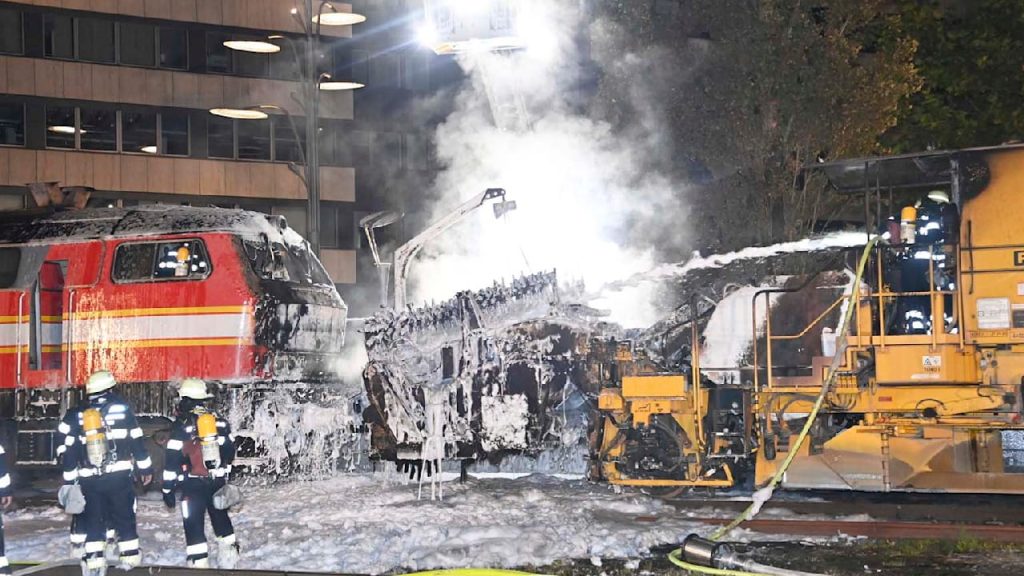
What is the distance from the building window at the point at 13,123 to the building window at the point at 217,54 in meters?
5.62

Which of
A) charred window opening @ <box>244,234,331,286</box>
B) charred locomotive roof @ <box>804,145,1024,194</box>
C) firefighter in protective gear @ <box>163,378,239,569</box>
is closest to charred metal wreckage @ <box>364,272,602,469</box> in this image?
charred window opening @ <box>244,234,331,286</box>

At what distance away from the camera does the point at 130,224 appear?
49.9ft

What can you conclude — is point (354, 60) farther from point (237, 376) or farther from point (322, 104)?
point (237, 376)

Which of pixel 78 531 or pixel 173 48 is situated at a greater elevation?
pixel 173 48

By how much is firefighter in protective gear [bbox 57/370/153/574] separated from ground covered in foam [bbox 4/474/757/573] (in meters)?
1.06

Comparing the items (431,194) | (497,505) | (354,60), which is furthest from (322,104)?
(497,505)

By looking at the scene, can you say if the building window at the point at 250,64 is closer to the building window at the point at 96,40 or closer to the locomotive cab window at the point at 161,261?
the building window at the point at 96,40

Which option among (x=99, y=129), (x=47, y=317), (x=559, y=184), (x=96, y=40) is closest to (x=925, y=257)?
(x=559, y=184)

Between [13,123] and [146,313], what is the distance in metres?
23.2

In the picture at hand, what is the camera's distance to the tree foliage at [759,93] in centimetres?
2027

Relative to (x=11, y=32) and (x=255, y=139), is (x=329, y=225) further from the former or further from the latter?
(x=11, y=32)

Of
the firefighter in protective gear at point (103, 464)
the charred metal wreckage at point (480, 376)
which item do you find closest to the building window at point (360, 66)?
the charred metal wreckage at point (480, 376)

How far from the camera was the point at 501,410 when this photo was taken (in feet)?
46.4

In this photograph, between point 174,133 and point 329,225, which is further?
point 329,225
